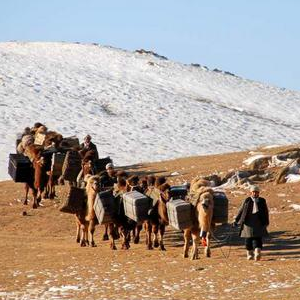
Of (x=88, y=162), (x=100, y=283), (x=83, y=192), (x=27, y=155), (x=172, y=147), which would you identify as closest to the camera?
(x=100, y=283)

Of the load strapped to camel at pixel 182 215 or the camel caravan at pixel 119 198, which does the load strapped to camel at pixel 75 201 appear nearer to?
the camel caravan at pixel 119 198

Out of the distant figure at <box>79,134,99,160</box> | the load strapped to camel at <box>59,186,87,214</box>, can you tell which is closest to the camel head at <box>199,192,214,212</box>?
the load strapped to camel at <box>59,186,87,214</box>

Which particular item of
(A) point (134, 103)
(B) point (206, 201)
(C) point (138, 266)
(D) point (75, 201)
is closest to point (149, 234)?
(D) point (75, 201)

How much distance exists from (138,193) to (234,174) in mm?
10826

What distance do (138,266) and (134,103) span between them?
44873 mm

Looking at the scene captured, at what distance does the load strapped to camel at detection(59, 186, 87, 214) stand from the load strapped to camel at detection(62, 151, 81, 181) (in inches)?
204

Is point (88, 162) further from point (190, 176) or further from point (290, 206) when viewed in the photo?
point (190, 176)

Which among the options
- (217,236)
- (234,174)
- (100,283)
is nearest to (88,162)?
(217,236)

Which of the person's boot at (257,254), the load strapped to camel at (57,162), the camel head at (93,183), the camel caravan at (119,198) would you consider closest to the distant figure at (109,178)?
the camel caravan at (119,198)

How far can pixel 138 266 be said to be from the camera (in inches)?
751

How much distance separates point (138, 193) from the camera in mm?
21531

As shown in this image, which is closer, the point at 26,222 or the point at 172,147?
the point at 26,222

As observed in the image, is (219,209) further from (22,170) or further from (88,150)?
(22,170)

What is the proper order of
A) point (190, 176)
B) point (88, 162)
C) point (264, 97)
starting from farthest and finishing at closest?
point (264, 97) → point (190, 176) → point (88, 162)
